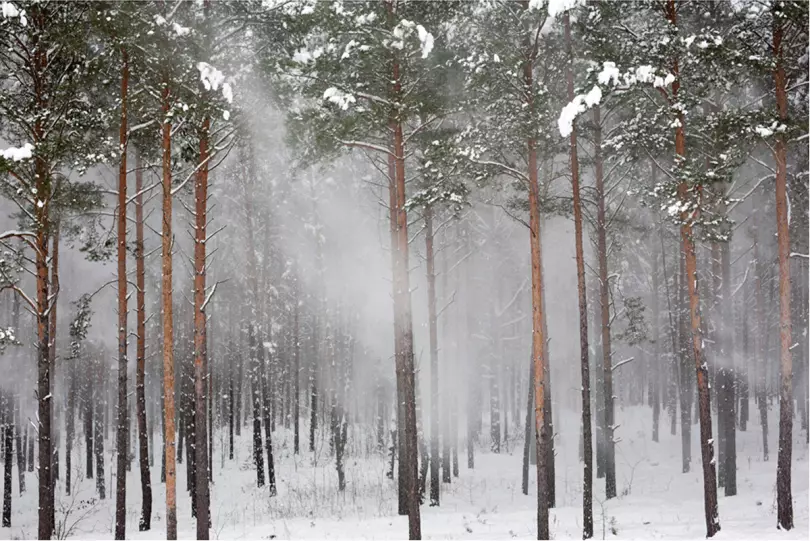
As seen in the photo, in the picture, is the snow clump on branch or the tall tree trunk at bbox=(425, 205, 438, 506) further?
the tall tree trunk at bbox=(425, 205, 438, 506)

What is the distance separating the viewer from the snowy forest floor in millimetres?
12820

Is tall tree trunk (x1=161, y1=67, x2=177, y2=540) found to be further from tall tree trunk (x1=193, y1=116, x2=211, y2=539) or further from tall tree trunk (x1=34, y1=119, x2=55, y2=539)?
tall tree trunk (x1=34, y1=119, x2=55, y2=539)

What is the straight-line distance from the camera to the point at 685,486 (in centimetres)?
1909

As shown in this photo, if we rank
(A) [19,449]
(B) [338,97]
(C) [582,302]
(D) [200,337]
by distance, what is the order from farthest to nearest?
1. (A) [19,449]
2. (C) [582,302]
3. (D) [200,337]
4. (B) [338,97]

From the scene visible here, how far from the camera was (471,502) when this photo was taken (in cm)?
1748

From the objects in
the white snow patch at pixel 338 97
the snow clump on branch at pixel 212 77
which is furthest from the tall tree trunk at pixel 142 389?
the white snow patch at pixel 338 97

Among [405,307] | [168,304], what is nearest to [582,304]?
[405,307]

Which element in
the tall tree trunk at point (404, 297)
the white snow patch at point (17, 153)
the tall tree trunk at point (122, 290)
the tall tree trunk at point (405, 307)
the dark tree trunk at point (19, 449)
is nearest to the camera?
the white snow patch at point (17, 153)

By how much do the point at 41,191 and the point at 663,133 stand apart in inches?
502

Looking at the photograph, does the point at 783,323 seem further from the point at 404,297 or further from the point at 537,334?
the point at 404,297

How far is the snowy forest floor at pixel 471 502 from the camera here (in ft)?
42.1

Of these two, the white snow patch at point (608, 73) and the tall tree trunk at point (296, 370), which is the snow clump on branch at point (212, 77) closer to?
the white snow patch at point (608, 73)

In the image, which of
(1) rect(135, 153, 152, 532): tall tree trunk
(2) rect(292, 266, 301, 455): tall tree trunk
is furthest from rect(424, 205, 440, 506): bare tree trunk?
(2) rect(292, 266, 301, 455): tall tree trunk

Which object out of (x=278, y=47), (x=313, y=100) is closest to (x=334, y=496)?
(x=313, y=100)
